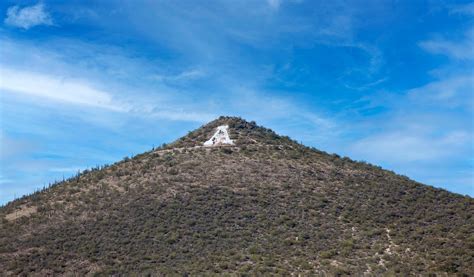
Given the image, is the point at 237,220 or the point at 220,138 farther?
the point at 220,138

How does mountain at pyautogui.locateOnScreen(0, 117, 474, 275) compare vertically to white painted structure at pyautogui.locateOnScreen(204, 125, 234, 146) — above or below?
below

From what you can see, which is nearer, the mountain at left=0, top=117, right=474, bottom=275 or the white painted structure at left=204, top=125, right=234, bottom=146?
the mountain at left=0, top=117, right=474, bottom=275

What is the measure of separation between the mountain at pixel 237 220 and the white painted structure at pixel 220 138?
2330mm

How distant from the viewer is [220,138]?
62656 mm

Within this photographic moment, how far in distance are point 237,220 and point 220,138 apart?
21.5 metres

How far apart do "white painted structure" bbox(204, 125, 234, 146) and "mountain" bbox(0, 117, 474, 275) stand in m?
2.33

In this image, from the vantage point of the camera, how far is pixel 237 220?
42.5 m

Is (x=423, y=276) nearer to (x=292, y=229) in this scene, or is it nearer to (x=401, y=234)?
(x=401, y=234)

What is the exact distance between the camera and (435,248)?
→ 3669 cm

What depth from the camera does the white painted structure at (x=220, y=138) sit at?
61656mm

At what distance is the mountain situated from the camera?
35062mm

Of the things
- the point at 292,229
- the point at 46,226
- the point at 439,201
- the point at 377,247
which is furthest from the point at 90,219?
the point at 439,201

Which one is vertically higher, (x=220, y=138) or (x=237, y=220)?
(x=220, y=138)

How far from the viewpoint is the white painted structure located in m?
61.7
